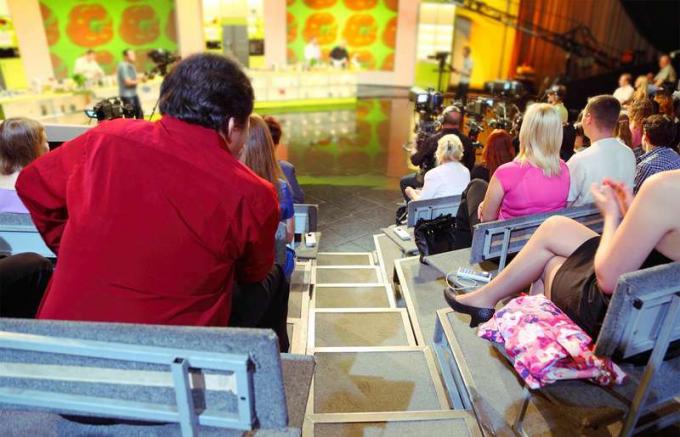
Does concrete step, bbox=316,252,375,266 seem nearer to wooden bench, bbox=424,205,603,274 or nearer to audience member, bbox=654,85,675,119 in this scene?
wooden bench, bbox=424,205,603,274

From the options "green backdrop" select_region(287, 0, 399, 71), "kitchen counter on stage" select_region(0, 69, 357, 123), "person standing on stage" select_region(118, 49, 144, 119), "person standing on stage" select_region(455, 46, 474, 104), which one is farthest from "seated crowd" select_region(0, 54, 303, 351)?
"green backdrop" select_region(287, 0, 399, 71)

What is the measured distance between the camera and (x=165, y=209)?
0.98m

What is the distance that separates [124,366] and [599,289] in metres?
1.49

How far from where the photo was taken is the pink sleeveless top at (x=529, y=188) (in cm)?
239

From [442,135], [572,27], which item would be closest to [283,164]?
[442,135]

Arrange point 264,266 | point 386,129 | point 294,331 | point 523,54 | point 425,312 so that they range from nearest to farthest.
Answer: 1. point 264,266
2. point 294,331
3. point 425,312
4. point 386,129
5. point 523,54

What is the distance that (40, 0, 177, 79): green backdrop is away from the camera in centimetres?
1079

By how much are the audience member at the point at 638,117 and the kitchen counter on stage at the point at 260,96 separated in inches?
228

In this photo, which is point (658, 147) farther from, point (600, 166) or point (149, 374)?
point (149, 374)

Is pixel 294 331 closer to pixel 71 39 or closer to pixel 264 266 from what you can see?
pixel 264 266

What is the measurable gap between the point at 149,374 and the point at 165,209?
1.25 feet

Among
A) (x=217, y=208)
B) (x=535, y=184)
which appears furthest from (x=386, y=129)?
(x=217, y=208)

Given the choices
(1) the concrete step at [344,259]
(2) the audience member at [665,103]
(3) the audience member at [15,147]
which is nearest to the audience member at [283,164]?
(1) the concrete step at [344,259]

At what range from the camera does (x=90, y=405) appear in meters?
1.04
